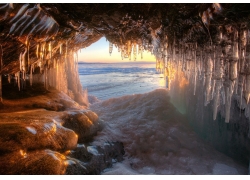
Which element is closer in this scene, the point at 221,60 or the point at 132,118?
the point at 221,60

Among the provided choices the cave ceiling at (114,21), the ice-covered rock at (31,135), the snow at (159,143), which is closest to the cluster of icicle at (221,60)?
the cave ceiling at (114,21)

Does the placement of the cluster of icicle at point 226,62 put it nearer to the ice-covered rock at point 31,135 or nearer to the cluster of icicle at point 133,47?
the cluster of icicle at point 133,47

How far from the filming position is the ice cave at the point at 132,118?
2.85 meters

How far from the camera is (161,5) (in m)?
2.86

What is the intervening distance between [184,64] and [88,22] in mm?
2455

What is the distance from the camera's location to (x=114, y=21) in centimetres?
355

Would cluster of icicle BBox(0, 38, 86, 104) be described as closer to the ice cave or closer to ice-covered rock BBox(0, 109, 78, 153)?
the ice cave

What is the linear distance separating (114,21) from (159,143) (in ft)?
12.0

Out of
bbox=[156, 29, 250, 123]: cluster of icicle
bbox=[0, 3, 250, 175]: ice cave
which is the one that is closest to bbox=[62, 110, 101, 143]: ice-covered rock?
bbox=[0, 3, 250, 175]: ice cave

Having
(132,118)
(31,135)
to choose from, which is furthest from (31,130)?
(132,118)

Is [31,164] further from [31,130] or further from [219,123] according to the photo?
[219,123]

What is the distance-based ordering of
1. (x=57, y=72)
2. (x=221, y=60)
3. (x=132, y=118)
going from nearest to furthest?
(x=221, y=60) → (x=57, y=72) → (x=132, y=118)

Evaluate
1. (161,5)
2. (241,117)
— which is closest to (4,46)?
(161,5)

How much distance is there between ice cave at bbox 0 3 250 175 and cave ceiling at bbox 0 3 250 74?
1 cm
